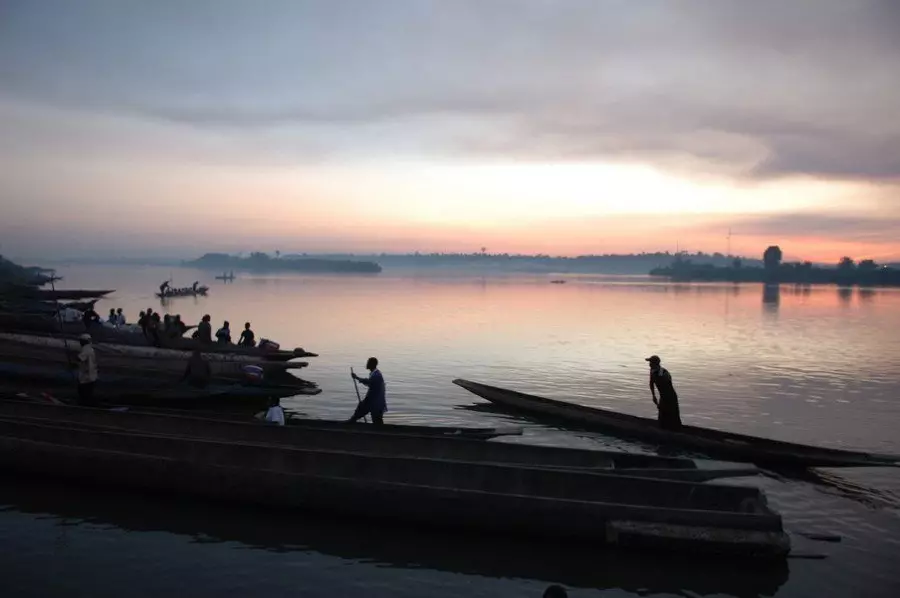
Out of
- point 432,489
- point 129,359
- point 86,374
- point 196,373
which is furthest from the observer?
point 129,359

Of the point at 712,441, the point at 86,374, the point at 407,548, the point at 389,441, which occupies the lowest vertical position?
the point at 407,548

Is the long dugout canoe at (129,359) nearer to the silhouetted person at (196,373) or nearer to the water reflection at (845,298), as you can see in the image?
the silhouetted person at (196,373)

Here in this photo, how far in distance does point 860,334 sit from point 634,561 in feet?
157

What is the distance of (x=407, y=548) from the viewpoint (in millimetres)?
9078

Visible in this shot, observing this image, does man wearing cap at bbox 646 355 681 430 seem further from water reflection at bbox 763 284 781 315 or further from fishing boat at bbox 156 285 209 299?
fishing boat at bbox 156 285 209 299

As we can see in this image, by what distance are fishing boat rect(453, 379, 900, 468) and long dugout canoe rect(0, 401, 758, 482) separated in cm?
257

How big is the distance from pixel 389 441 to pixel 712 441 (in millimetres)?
6831

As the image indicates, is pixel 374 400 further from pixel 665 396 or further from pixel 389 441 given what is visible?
pixel 665 396

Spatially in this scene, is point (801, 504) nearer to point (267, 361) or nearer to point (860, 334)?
point (267, 361)

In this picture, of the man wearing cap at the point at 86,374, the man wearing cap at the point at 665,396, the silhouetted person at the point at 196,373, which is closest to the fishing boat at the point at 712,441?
the man wearing cap at the point at 665,396

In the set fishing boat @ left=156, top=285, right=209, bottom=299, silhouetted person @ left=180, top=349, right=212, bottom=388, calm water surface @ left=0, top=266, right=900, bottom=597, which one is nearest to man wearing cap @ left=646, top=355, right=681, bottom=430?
calm water surface @ left=0, top=266, right=900, bottom=597

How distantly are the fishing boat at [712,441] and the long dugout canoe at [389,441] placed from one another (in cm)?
257

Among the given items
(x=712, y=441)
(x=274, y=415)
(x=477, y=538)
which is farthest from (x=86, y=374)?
(x=712, y=441)

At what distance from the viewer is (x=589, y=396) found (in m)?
22.9
